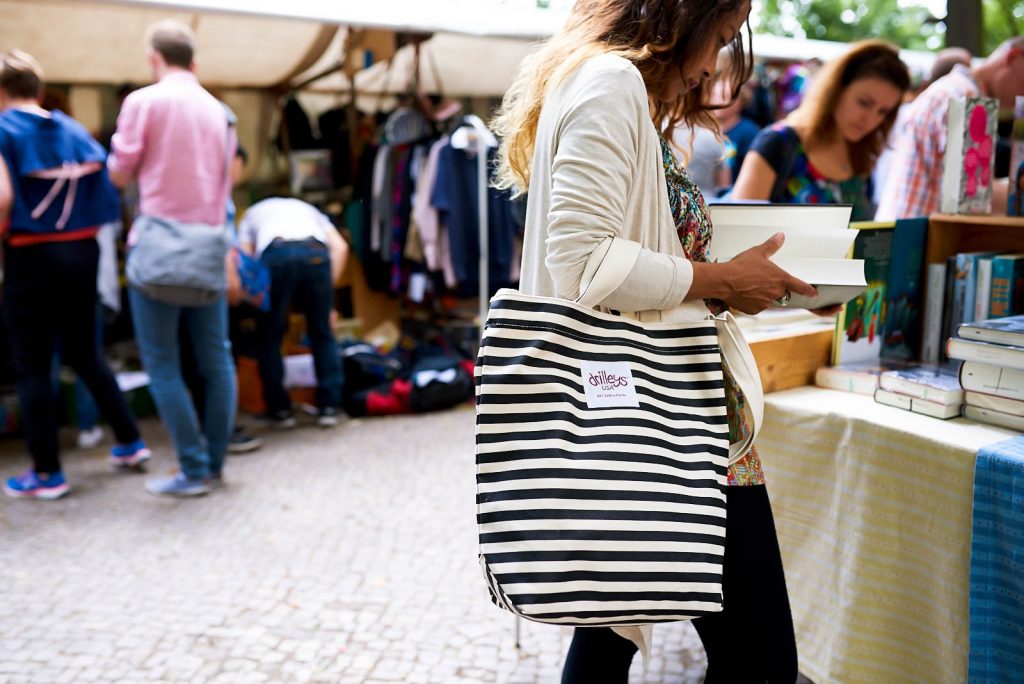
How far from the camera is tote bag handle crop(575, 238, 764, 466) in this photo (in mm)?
1362

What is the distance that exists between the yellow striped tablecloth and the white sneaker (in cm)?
391

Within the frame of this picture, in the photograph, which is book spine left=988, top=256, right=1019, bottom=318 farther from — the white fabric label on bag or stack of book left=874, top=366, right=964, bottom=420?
the white fabric label on bag

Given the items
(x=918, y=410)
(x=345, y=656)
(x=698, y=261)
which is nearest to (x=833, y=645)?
(x=918, y=410)

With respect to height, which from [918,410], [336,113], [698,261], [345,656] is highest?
[336,113]

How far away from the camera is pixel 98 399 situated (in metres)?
4.22

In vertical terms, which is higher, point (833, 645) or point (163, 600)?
point (833, 645)

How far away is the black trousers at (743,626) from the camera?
4.98 feet

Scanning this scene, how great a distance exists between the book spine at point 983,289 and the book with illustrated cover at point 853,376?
228 millimetres

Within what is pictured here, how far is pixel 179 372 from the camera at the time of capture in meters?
3.97

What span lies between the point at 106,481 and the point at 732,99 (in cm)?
361

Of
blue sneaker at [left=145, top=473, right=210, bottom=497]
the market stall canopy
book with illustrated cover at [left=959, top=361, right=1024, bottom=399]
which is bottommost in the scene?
blue sneaker at [left=145, top=473, right=210, bottom=497]

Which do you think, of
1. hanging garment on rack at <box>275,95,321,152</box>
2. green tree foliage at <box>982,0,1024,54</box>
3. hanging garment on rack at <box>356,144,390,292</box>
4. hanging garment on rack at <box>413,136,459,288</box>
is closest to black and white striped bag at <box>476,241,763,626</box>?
hanging garment on rack at <box>413,136,459,288</box>

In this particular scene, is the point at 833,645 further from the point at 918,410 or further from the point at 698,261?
the point at 698,261

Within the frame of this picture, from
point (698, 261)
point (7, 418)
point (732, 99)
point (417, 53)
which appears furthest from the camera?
point (417, 53)
